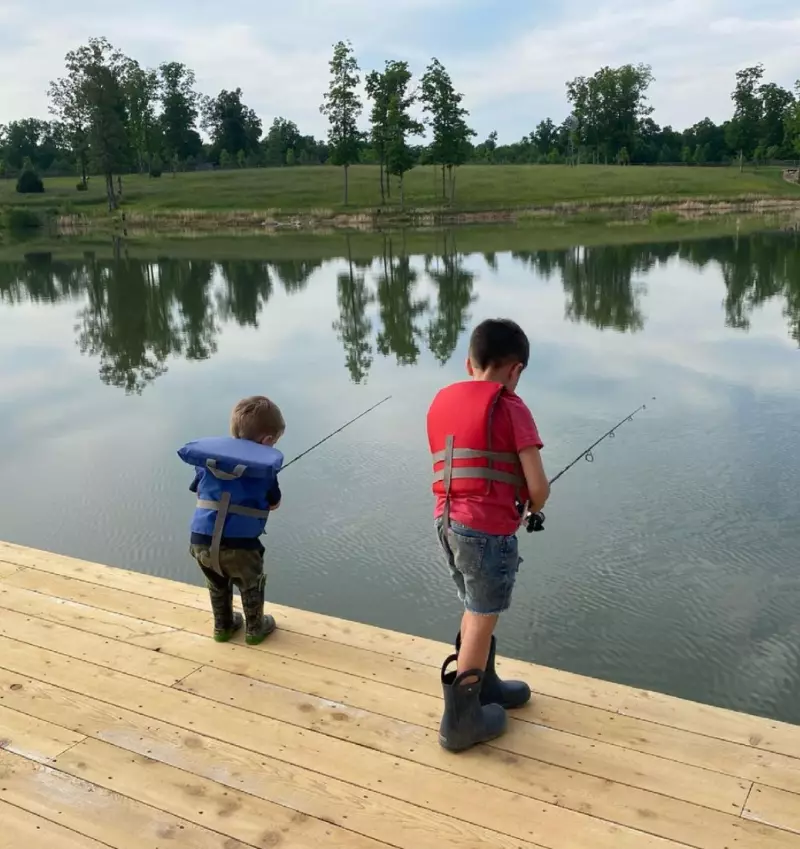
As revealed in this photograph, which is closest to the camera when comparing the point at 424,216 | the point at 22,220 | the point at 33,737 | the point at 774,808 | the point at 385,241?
the point at 774,808

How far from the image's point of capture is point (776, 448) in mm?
6844

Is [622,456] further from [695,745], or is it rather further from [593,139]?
[593,139]

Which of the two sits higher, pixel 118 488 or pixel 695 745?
pixel 695 745

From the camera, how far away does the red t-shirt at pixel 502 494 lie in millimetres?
2557

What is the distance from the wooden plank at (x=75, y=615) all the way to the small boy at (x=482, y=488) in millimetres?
1524

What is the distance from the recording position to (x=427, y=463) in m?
6.89

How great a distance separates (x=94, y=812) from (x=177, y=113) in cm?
8456

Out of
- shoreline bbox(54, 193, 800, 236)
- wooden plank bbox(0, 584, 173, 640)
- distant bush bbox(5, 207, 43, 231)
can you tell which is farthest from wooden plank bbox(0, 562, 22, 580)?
distant bush bbox(5, 207, 43, 231)

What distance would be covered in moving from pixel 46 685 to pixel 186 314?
13546 millimetres

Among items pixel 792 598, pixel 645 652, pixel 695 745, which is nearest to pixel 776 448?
pixel 792 598

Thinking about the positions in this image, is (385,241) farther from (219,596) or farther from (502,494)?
(502,494)

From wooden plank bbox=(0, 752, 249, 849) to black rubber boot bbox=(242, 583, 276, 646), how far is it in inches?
37.1

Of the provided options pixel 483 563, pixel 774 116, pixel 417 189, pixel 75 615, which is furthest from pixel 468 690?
pixel 774 116

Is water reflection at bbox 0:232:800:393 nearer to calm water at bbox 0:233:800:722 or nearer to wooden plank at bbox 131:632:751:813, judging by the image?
calm water at bbox 0:233:800:722
